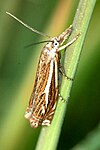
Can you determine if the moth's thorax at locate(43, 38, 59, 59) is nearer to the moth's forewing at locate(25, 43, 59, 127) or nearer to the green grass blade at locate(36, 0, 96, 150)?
the moth's forewing at locate(25, 43, 59, 127)

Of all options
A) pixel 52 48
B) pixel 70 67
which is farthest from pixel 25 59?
pixel 70 67

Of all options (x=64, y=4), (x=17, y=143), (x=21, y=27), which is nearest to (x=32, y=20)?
(x=21, y=27)

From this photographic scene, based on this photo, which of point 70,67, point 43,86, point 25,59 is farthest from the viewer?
point 25,59

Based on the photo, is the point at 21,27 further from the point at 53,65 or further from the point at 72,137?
the point at 72,137

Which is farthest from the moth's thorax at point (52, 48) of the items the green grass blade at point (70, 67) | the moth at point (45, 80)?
the green grass blade at point (70, 67)

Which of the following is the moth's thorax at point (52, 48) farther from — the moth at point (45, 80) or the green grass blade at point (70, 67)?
the green grass blade at point (70, 67)

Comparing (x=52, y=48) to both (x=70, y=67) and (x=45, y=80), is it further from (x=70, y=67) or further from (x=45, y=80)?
(x=70, y=67)
